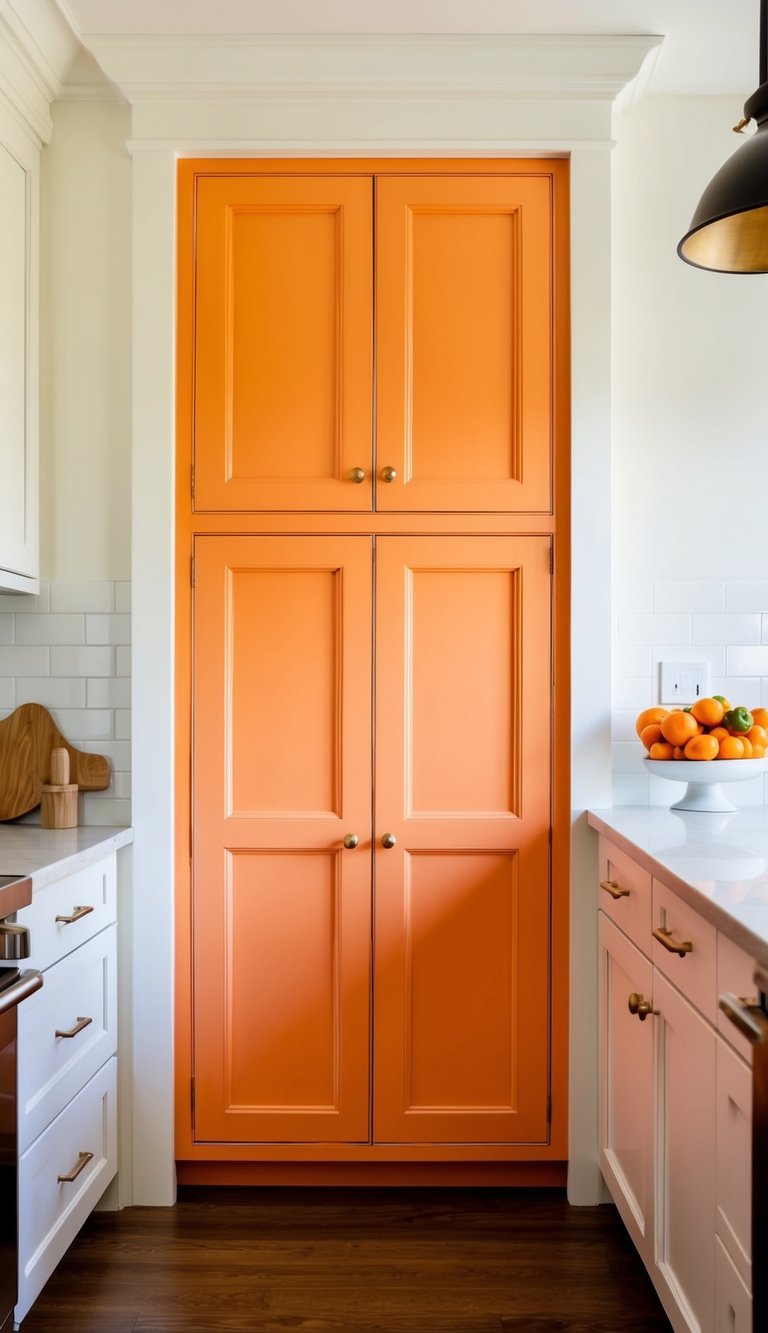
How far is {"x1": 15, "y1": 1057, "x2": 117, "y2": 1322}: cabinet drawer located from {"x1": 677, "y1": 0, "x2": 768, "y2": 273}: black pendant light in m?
1.84

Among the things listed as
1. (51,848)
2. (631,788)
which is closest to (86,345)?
(51,848)

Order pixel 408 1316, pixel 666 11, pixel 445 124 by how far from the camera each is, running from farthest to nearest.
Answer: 1. pixel 445 124
2. pixel 666 11
3. pixel 408 1316

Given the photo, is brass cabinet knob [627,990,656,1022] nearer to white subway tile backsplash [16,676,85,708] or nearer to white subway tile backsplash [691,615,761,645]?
white subway tile backsplash [691,615,761,645]

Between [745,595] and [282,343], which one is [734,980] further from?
[282,343]

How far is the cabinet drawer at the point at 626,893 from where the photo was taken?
72.0 inches

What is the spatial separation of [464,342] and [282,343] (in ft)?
1.42

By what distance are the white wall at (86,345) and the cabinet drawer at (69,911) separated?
0.74m

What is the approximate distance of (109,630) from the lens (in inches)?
92.9

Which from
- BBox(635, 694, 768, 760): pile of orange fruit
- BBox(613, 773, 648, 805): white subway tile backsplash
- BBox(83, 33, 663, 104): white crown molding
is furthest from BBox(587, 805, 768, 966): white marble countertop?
BBox(83, 33, 663, 104): white crown molding

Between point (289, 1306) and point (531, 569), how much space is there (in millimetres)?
1618

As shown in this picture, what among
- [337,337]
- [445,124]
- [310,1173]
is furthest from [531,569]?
[310,1173]

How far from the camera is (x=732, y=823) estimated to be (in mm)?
2104

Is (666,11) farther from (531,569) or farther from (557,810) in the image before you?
(557,810)

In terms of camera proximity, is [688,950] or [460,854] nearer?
[688,950]
